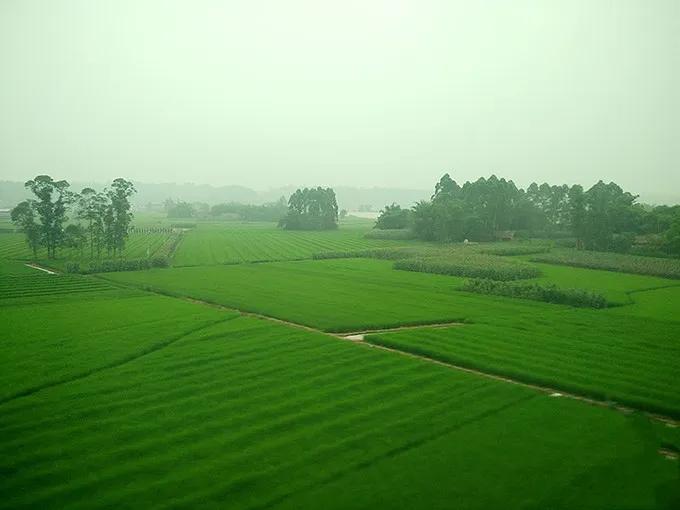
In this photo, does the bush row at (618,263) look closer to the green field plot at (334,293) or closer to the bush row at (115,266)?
the green field plot at (334,293)

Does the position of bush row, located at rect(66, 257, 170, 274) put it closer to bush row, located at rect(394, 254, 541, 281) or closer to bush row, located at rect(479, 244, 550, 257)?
bush row, located at rect(394, 254, 541, 281)

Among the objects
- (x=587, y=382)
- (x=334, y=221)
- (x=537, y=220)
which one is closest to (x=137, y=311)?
(x=587, y=382)

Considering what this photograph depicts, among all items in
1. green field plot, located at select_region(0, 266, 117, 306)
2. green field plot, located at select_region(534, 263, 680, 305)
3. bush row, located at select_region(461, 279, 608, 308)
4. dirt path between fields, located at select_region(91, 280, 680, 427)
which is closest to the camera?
dirt path between fields, located at select_region(91, 280, 680, 427)

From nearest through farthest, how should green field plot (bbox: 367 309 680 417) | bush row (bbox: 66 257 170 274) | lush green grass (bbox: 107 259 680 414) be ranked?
green field plot (bbox: 367 309 680 417), lush green grass (bbox: 107 259 680 414), bush row (bbox: 66 257 170 274)

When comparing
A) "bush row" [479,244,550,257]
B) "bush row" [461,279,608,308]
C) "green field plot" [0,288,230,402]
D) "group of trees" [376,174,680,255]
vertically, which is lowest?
"green field plot" [0,288,230,402]

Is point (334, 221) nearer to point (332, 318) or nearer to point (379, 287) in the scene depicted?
point (379, 287)

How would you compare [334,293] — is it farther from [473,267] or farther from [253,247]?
[253,247]

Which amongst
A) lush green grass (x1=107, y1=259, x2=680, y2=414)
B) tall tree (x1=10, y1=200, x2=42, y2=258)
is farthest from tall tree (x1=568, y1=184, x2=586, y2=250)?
tall tree (x1=10, y1=200, x2=42, y2=258)
